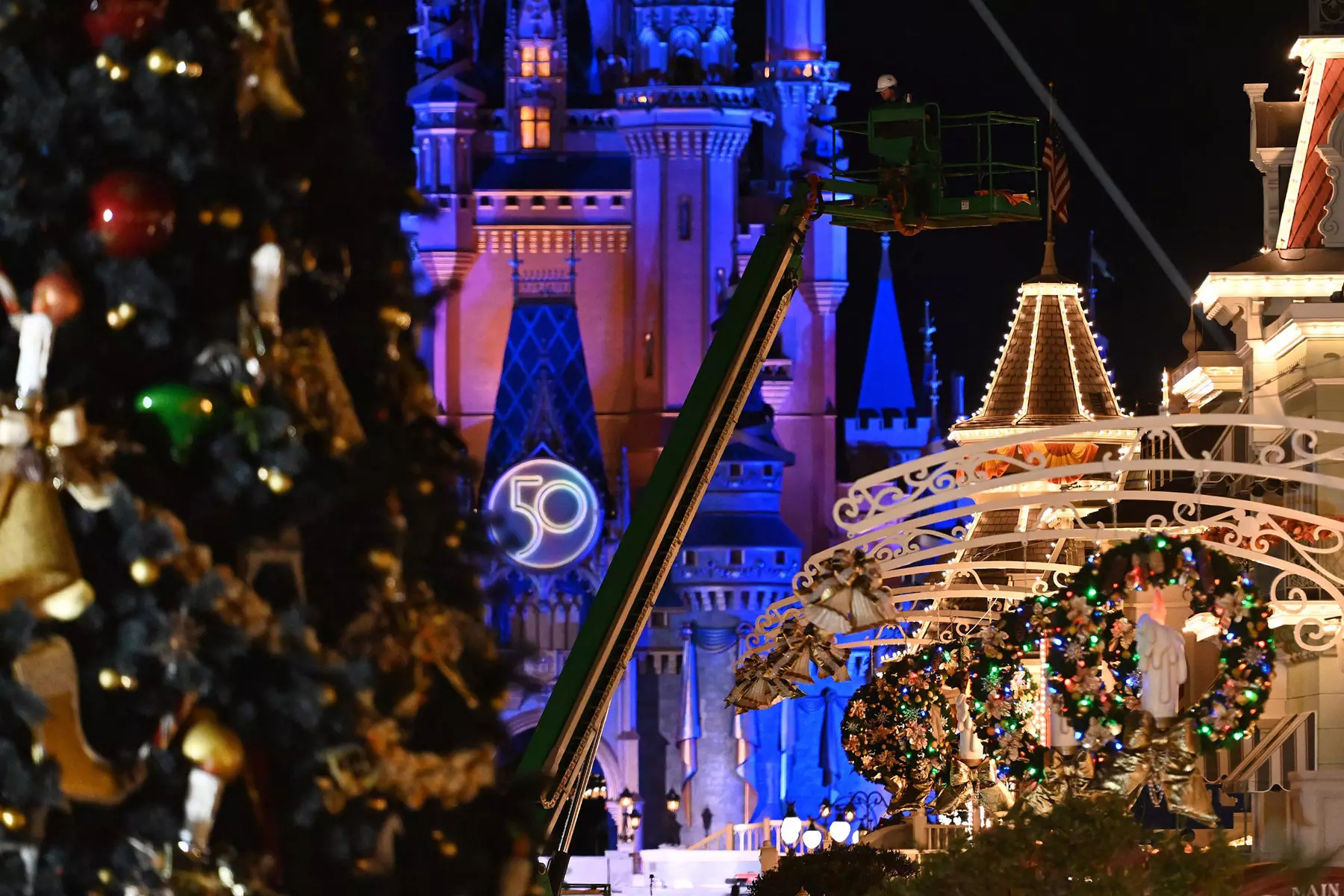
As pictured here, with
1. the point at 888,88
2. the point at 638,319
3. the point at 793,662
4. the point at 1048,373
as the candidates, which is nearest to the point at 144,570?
the point at 888,88

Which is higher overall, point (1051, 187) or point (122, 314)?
point (1051, 187)

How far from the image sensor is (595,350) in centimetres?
7912

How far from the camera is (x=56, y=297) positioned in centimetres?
484

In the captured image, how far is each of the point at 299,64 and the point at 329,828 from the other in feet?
5.42

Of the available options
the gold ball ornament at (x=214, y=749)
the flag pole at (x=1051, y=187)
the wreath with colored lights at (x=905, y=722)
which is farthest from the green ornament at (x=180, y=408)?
the flag pole at (x=1051, y=187)

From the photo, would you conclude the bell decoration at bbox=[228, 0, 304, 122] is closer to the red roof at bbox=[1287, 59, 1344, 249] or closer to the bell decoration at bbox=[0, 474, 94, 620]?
the bell decoration at bbox=[0, 474, 94, 620]

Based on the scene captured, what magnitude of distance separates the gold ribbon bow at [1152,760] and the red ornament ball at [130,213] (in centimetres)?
908

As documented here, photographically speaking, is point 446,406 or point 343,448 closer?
point 343,448

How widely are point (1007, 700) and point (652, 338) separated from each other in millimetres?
61444

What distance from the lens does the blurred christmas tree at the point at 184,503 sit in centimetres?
480

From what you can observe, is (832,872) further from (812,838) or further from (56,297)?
(56,297)

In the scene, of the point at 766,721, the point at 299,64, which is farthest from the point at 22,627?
the point at 766,721

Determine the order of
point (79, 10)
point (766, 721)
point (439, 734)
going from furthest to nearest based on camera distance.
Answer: point (766, 721) → point (439, 734) → point (79, 10)

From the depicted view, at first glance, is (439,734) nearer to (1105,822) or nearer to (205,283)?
(205,283)
